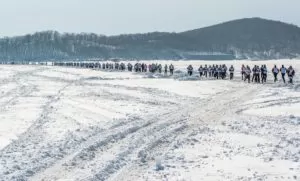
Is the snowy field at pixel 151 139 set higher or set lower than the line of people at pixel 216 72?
lower

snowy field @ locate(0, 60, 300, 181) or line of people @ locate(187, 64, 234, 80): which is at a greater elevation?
line of people @ locate(187, 64, 234, 80)

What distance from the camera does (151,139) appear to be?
1611cm

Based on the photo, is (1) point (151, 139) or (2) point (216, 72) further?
(2) point (216, 72)

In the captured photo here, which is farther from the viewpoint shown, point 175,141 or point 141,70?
point 141,70

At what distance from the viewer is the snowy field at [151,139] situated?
12.2 metres

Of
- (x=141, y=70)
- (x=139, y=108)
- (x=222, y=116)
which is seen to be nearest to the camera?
(x=222, y=116)

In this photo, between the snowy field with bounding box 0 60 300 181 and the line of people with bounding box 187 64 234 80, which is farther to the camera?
the line of people with bounding box 187 64 234 80

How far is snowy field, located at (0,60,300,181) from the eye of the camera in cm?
1216

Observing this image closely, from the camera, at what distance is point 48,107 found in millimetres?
25844

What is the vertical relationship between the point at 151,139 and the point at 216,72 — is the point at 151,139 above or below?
below

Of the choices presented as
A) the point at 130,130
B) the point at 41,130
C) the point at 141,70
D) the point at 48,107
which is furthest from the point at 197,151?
the point at 141,70

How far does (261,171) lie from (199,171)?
4.15 ft

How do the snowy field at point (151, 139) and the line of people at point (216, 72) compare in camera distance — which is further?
the line of people at point (216, 72)

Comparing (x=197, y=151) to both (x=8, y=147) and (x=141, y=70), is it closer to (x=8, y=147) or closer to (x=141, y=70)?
(x=8, y=147)
